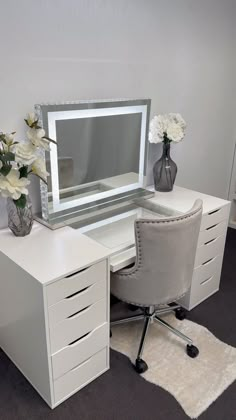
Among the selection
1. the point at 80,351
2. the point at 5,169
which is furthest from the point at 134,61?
the point at 80,351

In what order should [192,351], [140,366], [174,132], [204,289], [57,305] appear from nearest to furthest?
[57,305] < [140,366] < [192,351] < [174,132] < [204,289]

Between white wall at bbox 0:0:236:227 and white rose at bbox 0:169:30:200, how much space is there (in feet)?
0.92

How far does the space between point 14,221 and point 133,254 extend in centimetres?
58

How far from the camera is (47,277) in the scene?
134cm

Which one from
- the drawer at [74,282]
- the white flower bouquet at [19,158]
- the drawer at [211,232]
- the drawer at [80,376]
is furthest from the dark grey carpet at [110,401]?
the white flower bouquet at [19,158]

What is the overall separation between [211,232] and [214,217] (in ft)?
0.32

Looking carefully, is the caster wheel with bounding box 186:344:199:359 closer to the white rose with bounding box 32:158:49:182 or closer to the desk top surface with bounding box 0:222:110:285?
the desk top surface with bounding box 0:222:110:285

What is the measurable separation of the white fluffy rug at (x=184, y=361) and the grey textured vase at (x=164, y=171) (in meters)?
0.85

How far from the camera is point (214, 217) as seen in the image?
2092 mm

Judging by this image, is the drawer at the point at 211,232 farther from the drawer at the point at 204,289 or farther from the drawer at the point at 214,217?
the drawer at the point at 204,289

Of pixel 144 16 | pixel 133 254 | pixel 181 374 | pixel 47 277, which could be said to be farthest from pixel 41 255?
pixel 144 16

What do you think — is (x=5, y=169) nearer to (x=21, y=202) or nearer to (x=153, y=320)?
(x=21, y=202)

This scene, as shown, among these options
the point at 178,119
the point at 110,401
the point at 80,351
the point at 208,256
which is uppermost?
the point at 178,119

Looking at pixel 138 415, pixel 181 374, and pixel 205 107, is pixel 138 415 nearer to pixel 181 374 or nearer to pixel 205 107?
pixel 181 374
